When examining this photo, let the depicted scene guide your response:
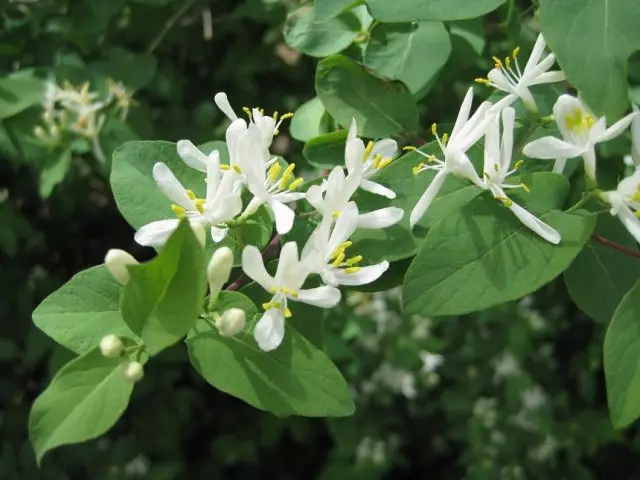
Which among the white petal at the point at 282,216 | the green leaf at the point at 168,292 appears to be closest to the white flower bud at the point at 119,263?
the green leaf at the point at 168,292

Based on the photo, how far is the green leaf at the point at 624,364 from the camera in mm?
753

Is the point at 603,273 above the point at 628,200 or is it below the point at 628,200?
below

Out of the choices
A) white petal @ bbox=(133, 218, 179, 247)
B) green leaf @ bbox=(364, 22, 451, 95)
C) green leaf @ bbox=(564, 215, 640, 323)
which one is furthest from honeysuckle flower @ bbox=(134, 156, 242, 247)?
green leaf @ bbox=(564, 215, 640, 323)

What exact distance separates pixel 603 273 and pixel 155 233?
1.80ft

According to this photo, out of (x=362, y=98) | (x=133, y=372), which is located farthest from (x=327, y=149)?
(x=133, y=372)

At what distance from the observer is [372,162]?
35.3 inches

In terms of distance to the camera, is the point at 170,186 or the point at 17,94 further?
the point at 17,94

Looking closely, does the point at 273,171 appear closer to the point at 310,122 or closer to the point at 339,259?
the point at 339,259

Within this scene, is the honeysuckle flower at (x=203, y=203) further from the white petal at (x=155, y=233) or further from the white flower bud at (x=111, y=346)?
the white flower bud at (x=111, y=346)

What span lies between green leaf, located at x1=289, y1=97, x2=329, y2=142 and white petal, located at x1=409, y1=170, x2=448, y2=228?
0.32 meters

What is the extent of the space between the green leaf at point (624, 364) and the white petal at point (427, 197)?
0.71 ft

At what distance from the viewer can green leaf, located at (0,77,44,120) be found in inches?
64.7

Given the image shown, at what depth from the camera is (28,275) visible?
2.33 metres

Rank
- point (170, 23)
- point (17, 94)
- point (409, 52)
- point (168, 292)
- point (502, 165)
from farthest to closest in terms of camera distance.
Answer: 1. point (170, 23)
2. point (17, 94)
3. point (409, 52)
4. point (502, 165)
5. point (168, 292)
